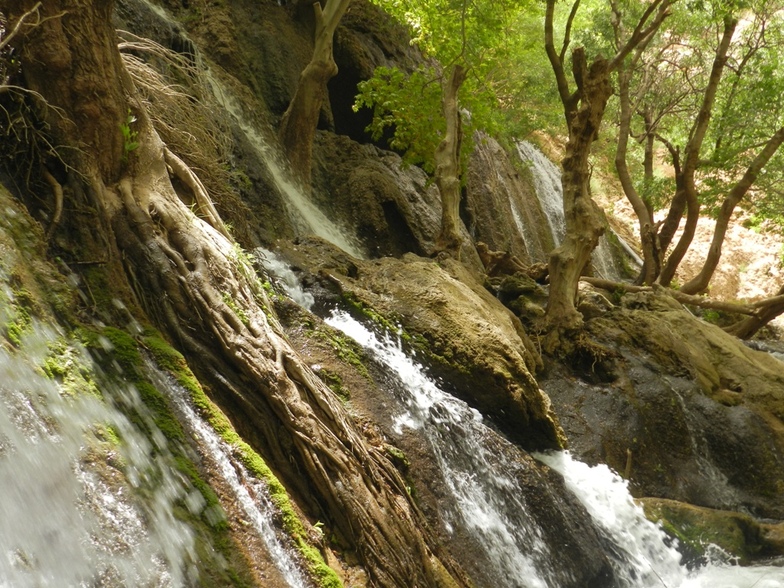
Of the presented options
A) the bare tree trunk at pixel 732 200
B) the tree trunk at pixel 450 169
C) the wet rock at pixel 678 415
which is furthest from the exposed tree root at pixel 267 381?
the bare tree trunk at pixel 732 200

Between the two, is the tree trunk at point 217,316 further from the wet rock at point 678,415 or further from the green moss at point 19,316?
the wet rock at point 678,415

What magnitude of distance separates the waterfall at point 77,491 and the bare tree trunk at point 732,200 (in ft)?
38.1

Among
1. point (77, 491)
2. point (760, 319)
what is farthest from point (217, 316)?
point (760, 319)

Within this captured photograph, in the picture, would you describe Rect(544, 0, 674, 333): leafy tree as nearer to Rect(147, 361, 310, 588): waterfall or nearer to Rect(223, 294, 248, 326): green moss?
Rect(223, 294, 248, 326): green moss

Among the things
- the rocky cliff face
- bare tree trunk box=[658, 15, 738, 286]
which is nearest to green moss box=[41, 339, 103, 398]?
the rocky cliff face

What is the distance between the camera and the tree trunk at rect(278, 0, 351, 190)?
10.6 metres

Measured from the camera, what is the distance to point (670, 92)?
52.7ft

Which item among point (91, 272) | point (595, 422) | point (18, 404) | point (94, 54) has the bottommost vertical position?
point (18, 404)

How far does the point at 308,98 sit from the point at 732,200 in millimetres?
7632

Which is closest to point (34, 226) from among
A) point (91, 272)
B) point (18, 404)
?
point (91, 272)

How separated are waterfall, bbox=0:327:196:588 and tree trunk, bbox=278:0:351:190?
24.7 feet

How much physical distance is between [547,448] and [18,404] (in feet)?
18.3

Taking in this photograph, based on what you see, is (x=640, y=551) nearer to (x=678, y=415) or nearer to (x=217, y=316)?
(x=678, y=415)

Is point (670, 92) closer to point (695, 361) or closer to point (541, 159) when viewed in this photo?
point (541, 159)
